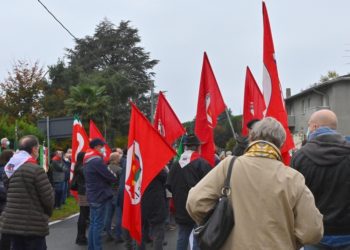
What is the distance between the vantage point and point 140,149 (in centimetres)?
677

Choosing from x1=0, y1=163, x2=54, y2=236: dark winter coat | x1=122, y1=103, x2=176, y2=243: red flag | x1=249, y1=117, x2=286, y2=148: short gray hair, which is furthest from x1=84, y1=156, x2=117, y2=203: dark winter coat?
x1=249, y1=117, x2=286, y2=148: short gray hair

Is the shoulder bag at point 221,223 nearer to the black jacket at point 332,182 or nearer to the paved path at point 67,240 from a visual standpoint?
the black jacket at point 332,182

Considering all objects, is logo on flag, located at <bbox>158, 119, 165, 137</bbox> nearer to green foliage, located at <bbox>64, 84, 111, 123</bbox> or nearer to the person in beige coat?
the person in beige coat

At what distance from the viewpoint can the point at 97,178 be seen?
873 cm

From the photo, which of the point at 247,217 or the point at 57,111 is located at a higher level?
the point at 57,111

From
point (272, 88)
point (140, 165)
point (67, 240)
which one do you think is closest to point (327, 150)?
point (272, 88)

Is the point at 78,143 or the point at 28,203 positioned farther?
the point at 78,143

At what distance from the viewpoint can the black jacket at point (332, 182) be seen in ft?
14.3

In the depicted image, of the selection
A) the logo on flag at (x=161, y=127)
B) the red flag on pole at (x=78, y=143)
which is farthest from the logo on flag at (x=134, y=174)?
the red flag on pole at (x=78, y=143)

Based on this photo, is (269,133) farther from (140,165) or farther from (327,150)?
(140,165)

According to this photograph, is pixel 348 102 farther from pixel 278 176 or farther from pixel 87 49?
pixel 278 176

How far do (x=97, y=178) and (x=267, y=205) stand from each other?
5639 mm

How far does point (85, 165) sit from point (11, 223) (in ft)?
9.52

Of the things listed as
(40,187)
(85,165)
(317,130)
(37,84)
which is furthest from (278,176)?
(37,84)
